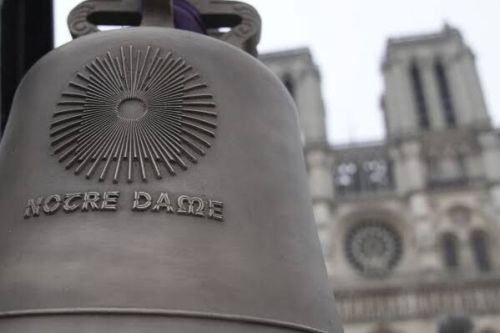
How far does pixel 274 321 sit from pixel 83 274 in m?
0.48

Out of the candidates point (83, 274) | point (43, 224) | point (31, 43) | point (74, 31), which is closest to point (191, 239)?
point (83, 274)

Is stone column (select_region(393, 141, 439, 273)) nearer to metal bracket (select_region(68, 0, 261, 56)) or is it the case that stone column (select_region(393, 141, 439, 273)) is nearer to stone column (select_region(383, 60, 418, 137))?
stone column (select_region(383, 60, 418, 137))

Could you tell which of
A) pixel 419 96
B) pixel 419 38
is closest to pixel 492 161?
pixel 419 96

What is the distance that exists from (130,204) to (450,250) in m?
26.6

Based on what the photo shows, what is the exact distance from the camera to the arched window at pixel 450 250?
84.8 ft

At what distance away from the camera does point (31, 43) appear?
101 inches

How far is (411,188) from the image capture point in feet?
89.3

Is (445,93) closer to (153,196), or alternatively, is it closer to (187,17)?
(187,17)

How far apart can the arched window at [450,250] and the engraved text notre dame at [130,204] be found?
25.9 meters

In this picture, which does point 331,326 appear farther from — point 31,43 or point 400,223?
point 400,223

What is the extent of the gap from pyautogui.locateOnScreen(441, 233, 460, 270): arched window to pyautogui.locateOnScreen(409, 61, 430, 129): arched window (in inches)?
220

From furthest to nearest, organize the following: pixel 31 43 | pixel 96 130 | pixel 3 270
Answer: pixel 31 43 → pixel 96 130 → pixel 3 270

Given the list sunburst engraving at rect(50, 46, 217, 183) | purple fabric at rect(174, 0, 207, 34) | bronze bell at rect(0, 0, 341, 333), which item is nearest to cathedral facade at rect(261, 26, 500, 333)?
purple fabric at rect(174, 0, 207, 34)

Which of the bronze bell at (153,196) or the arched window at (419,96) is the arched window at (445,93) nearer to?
the arched window at (419,96)
